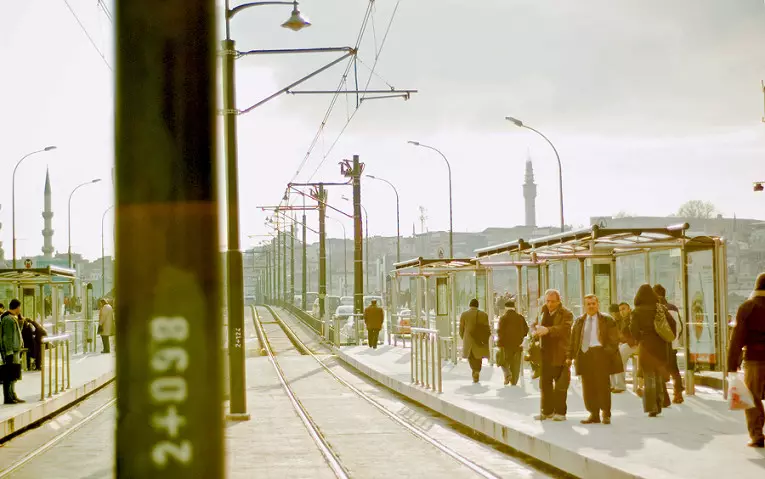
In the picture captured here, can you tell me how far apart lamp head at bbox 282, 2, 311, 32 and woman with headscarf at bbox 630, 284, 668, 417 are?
723 centimetres

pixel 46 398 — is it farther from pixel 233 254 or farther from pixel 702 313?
pixel 702 313

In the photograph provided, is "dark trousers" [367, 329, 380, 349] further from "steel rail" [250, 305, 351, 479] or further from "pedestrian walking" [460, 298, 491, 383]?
"pedestrian walking" [460, 298, 491, 383]

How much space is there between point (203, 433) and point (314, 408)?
53.7 feet

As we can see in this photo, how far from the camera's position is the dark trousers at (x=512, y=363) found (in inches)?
732

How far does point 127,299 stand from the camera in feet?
6.21

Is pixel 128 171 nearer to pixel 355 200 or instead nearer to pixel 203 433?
pixel 203 433

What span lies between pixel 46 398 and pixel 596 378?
Result: 10.4m

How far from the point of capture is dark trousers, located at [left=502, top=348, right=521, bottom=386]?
18.6 metres

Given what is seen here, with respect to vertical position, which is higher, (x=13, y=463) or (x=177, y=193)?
(x=177, y=193)

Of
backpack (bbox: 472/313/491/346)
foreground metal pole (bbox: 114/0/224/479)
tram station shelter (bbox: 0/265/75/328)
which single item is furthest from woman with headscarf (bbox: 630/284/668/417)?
tram station shelter (bbox: 0/265/75/328)

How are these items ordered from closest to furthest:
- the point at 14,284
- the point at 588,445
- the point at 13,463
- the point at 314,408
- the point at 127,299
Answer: the point at 127,299, the point at 588,445, the point at 13,463, the point at 314,408, the point at 14,284

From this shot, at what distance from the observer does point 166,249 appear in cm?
189

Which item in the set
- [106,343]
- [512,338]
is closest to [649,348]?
[512,338]

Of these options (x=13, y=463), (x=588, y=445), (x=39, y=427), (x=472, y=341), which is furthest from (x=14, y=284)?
(x=588, y=445)
